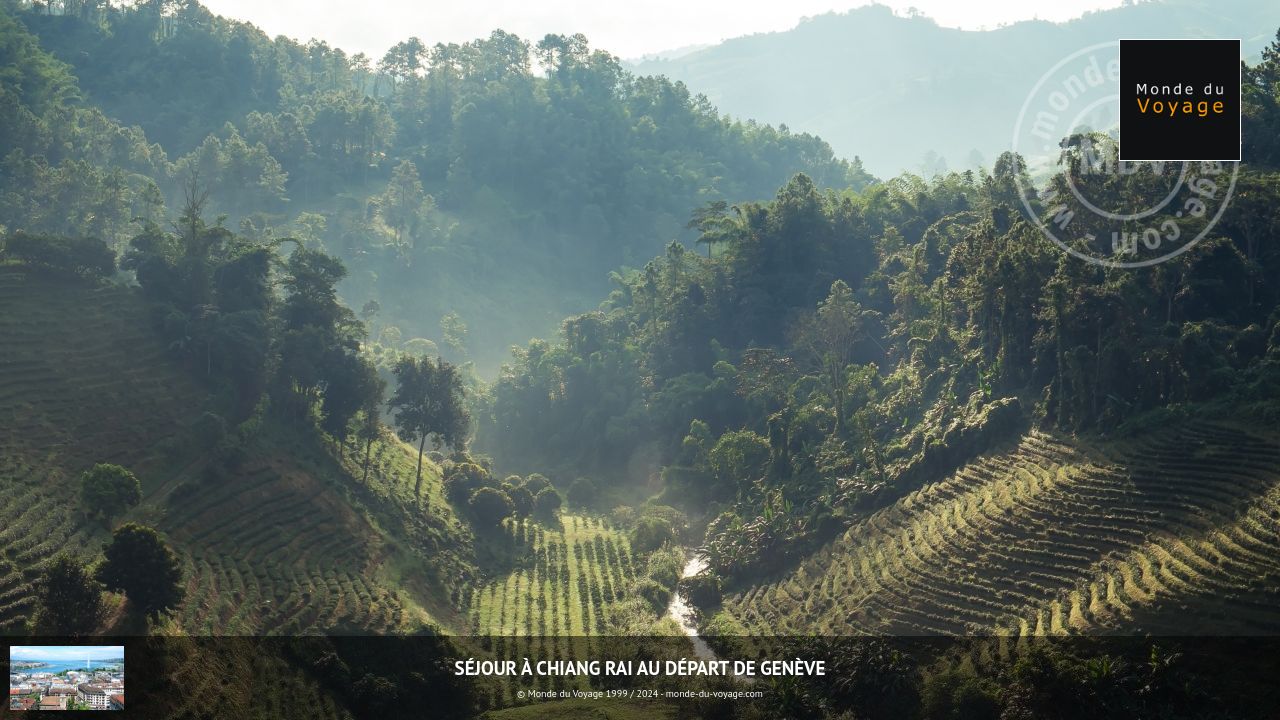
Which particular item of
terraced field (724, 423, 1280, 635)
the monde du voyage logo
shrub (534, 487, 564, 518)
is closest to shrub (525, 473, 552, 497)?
shrub (534, 487, 564, 518)

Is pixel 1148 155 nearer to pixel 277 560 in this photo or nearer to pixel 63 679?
pixel 277 560

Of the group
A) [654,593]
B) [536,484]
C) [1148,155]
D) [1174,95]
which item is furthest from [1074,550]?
[536,484]

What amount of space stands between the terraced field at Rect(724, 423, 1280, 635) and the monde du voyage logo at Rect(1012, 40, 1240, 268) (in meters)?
13.5

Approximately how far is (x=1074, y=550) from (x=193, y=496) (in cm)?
4325

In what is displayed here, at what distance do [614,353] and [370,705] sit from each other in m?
59.4

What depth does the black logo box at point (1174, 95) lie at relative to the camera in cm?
4894

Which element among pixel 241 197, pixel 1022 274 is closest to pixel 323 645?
pixel 1022 274

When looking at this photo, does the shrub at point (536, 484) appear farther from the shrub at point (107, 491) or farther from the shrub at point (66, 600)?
the shrub at point (66, 600)

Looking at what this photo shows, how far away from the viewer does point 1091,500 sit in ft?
156

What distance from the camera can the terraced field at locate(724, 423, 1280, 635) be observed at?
4019 centimetres

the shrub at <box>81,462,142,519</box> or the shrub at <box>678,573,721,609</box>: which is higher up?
the shrub at <box>81,462,142,519</box>

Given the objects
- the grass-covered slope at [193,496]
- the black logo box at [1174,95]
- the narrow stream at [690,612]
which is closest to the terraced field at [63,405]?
the grass-covered slope at [193,496]

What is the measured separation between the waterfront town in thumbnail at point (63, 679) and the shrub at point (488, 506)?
116ft

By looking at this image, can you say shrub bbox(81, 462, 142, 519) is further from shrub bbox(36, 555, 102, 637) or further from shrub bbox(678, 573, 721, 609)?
shrub bbox(678, 573, 721, 609)
